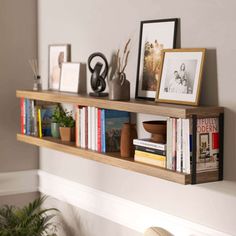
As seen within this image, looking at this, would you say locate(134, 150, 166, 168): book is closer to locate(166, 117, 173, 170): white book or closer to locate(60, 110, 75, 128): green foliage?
locate(166, 117, 173, 170): white book

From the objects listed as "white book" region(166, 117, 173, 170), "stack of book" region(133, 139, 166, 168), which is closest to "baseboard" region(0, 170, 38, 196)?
"stack of book" region(133, 139, 166, 168)

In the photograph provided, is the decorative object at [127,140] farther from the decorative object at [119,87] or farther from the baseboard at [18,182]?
the baseboard at [18,182]

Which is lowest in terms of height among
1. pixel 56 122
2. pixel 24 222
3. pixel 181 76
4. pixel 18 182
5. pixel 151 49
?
pixel 24 222

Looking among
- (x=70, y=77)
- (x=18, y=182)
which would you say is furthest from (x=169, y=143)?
(x=18, y=182)

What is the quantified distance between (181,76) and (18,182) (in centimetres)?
178

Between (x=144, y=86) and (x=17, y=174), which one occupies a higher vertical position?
(x=144, y=86)

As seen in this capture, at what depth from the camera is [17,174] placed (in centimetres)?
391

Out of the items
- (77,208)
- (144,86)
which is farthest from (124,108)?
(77,208)

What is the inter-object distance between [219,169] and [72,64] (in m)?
1.33

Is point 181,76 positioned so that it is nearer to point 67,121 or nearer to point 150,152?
point 150,152

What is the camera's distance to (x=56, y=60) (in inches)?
144

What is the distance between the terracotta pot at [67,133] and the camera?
3.32 m

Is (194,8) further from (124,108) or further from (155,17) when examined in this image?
(124,108)

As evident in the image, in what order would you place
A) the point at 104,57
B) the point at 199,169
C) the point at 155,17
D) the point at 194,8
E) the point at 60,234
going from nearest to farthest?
the point at 199,169 → the point at 194,8 → the point at 155,17 → the point at 104,57 → the point at 60,234
